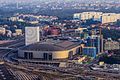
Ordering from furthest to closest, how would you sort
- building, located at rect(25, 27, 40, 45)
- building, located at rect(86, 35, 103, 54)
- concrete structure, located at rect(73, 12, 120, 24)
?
1. concrete structure, located at rect(73, 12, 120, 24)
2. building, located at rect(25, 27, 40, 45)
3. building, located at rect(86, 35, 103, 54)

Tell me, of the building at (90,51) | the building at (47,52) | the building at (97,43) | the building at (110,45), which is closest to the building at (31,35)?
the building at (47,52)

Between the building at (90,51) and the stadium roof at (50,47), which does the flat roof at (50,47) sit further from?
the building at (90,51)

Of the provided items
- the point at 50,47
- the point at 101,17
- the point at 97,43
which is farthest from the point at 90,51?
the point at 101,17

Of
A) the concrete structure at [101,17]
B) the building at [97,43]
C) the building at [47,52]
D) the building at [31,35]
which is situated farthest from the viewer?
the concrete structure at [101,17]

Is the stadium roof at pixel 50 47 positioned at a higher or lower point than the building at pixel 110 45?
higher

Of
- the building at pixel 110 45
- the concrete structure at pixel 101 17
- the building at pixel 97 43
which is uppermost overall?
the building at pixel 97 43

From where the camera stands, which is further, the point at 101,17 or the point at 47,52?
the point at 101,17

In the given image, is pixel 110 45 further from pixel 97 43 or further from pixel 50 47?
pixel 50 47

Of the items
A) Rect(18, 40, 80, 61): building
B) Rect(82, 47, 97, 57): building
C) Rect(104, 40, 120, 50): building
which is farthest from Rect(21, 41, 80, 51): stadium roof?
Rect(104, 40, 120, 50): building

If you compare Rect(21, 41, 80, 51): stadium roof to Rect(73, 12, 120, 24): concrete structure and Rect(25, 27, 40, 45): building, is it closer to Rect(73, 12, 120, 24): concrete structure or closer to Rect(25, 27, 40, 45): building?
Rect(25, 27, 40, 45): building

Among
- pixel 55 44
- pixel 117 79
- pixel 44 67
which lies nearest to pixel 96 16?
pixel 55 44

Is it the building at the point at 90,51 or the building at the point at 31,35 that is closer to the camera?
the building at the point at 90,51
